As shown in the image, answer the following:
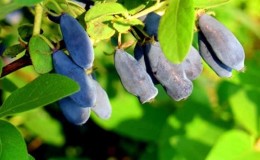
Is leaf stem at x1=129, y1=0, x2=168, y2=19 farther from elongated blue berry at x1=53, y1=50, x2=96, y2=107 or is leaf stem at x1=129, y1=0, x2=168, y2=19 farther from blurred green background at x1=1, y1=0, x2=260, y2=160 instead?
blurred green background at x1=1, y1=0, x2=260, y2=160

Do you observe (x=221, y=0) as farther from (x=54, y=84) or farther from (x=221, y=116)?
(x=221, y=116)

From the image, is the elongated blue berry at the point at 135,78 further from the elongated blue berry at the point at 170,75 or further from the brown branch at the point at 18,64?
the brown branch at the point at 18,64

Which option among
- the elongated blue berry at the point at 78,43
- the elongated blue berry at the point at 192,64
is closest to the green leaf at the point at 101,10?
the elongated blue berry at the point at 78,43

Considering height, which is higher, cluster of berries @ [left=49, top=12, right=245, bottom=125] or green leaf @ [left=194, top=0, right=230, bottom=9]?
green leaf @ [left=194, top=0, right=230, bottom=9]

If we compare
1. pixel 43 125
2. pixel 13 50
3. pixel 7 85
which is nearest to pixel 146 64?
pixel 13 50

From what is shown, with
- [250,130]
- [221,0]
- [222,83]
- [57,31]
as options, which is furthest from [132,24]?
[222,83]

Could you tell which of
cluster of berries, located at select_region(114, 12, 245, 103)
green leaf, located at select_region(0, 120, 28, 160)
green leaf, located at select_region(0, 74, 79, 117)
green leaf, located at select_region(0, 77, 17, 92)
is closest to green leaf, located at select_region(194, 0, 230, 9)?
cluster of berries, located at select_region(114, 12, 245, 103)

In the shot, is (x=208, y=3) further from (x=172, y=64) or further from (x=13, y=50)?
(x=13, y=50)
